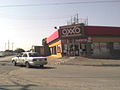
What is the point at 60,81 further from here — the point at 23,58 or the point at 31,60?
the point at 23,58

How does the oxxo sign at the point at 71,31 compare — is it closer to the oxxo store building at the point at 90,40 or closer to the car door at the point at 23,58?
the oxxo store building at the point at 90,40

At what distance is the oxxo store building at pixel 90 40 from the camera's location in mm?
31859

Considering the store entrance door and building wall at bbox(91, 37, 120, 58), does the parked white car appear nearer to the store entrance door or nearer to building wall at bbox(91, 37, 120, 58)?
the store entrance door

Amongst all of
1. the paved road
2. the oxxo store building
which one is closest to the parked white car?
the paved road

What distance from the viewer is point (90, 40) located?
3192cm

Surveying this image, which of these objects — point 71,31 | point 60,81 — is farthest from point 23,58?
point 71,31

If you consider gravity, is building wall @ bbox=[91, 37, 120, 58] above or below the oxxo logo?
below

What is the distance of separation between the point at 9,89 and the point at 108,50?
85.3 feet

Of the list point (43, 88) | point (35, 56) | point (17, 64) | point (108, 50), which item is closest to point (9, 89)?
point (43, 88)

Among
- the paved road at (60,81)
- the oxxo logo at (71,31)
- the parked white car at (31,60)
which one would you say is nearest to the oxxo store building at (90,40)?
the oxxo logo at (71,31)

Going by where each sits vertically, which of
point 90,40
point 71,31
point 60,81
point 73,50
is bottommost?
point 60,81

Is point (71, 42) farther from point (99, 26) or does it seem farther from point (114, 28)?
point (114, 28)

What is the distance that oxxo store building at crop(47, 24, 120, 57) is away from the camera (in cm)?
3186

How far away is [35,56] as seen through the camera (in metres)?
22.2
